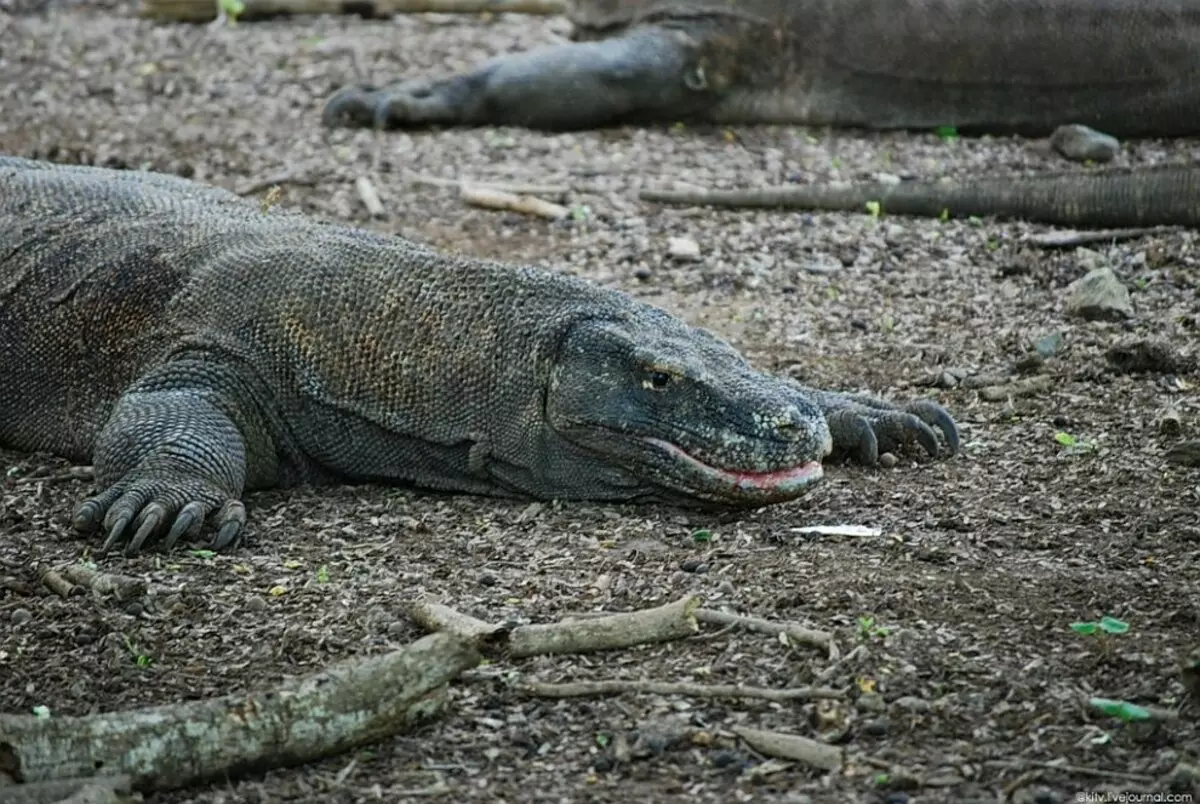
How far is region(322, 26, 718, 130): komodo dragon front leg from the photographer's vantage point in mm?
10328

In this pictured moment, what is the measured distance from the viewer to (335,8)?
12766 millimetres

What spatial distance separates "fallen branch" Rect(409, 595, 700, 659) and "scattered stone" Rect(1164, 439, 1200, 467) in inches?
77.4

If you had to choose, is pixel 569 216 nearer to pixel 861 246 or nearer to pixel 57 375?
pixel 861 246

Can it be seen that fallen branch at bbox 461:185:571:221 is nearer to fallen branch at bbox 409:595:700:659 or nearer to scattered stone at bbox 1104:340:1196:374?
scattered stone at bbox 1104:340:1196:374

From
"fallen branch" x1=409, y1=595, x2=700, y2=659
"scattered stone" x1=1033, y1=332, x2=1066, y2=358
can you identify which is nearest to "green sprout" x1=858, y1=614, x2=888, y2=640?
"fallen branch" x1=409, y1=595, x2=700, y2=659

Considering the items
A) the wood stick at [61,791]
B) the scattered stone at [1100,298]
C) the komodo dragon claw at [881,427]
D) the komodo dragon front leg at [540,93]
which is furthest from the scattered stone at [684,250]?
the wood stick at [61,791]

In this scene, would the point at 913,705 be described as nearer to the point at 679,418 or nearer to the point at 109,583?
the point at 679,418

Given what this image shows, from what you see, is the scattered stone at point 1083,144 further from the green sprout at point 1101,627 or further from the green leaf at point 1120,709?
the green leaf at point 1120,709

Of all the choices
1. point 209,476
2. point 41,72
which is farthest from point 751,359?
point 41,72

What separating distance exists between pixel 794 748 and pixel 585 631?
742mm

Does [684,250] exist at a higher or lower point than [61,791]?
higher

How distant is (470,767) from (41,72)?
8531 millimetres

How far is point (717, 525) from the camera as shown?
5.55m

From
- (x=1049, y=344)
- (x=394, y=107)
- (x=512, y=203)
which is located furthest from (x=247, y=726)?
(x=394, y=107)
